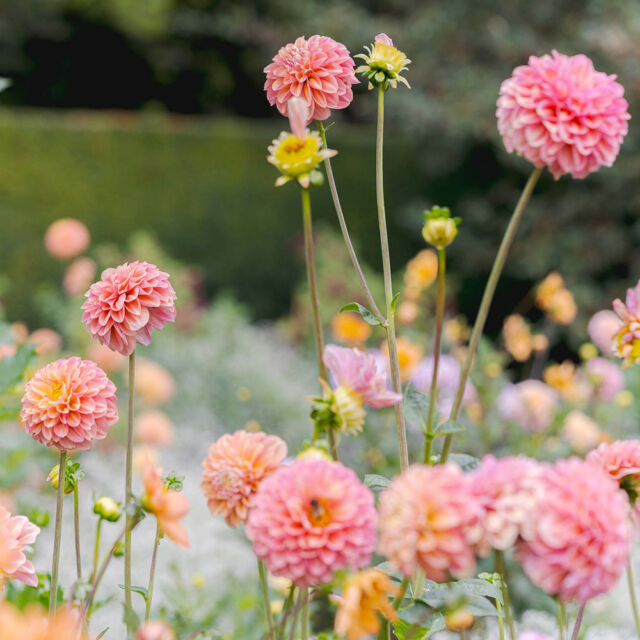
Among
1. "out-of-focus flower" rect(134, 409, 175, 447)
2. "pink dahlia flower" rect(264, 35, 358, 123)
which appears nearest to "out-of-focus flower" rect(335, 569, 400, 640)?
"pink dahlia flower" rect(264, 35, 358, 123)

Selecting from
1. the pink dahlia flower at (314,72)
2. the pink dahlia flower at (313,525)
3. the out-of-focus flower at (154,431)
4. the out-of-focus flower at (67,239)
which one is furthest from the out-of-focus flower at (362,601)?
the out-of-focus flower at (67,239)

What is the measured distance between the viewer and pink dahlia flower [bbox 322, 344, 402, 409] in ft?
1.61

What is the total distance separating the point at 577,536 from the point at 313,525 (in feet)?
0.44

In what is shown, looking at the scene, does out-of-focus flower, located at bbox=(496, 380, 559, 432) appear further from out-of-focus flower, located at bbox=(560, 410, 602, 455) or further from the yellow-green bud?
the yellow-green bud

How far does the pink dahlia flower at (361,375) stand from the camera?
490mm

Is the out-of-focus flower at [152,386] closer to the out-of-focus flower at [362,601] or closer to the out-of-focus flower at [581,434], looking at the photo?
the out-of-focus flower at [581,434]

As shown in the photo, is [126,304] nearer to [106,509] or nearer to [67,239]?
[106,509]

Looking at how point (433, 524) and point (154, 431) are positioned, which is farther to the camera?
point (154, 431)

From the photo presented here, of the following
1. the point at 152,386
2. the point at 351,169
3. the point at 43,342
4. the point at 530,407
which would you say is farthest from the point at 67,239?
the point at 351,169

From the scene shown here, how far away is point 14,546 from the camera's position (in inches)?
20.0

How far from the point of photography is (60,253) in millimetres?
2738

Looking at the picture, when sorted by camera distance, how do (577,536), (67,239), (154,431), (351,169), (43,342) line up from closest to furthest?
1. (577,536)
2. (43,342)
3. (154,431)
4. (67,239)
5. (351,169)

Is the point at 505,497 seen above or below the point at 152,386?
below

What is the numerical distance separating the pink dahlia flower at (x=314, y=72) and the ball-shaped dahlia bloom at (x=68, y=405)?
0.26 m
